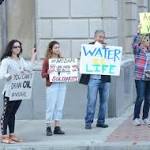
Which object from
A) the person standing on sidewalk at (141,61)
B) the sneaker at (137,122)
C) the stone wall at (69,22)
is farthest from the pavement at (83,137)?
the stone wall at (69,22)

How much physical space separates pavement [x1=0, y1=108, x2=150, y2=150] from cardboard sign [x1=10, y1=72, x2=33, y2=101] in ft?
2.52

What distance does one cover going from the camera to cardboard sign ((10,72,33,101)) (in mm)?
10680

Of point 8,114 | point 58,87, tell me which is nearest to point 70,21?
point 58,87

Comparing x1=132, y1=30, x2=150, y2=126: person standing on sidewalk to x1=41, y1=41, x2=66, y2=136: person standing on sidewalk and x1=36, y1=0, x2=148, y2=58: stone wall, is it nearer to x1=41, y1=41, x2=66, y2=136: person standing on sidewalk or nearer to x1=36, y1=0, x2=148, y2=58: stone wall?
x1=36, y1=0, x2=148, y2=58: stone wall

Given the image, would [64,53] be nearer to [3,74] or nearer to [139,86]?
[139,86]

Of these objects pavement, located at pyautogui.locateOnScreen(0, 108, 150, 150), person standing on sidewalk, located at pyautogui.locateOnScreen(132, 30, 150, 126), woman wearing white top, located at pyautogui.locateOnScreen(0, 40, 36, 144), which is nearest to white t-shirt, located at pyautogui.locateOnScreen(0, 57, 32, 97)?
woman wearing white top, located at pyautogui.locateOnScreen(0, 40, 36, 144)

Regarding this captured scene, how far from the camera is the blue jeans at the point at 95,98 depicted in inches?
474

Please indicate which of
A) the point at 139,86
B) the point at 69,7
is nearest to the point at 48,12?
the point at 69,7

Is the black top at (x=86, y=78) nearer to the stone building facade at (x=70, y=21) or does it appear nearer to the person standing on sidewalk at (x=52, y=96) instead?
the person standing on sidewalk at (x=52, y=96)

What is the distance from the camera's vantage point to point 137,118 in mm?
12625

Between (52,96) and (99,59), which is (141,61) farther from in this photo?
(52,96)

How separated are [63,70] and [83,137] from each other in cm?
129

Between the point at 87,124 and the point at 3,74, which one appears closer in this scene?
the point at 3,74

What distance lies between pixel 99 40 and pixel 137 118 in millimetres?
1714
